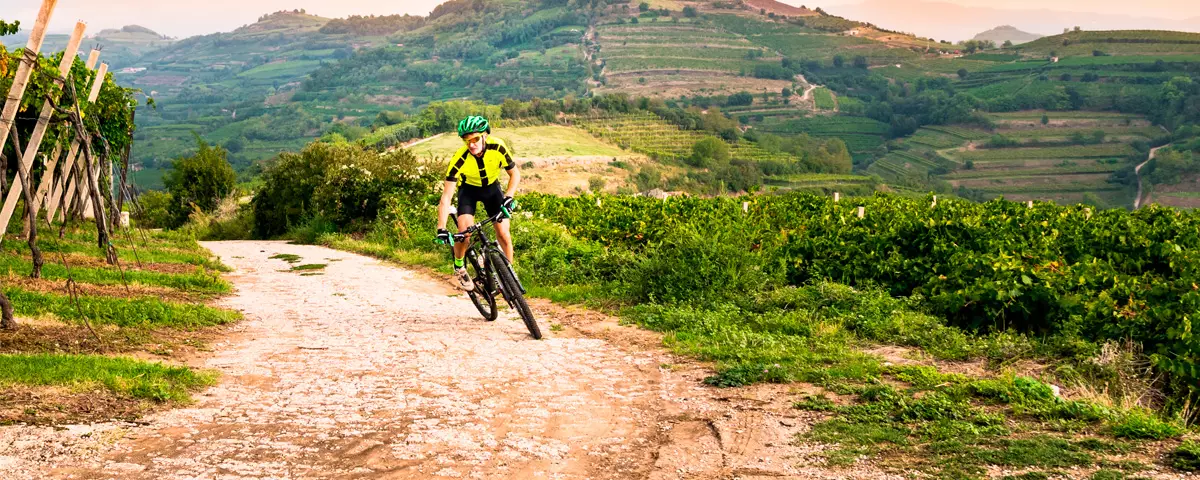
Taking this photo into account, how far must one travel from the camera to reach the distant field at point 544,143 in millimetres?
106062

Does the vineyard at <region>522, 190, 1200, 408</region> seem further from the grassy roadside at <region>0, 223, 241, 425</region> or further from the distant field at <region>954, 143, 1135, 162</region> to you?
the distant field at <region>954, 143, 1135, 162</region>

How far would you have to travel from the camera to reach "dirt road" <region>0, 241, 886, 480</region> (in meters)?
5.03

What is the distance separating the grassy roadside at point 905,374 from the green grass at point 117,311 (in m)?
4.33

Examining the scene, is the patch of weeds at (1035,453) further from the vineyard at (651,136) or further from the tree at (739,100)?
the tree at (739,100)

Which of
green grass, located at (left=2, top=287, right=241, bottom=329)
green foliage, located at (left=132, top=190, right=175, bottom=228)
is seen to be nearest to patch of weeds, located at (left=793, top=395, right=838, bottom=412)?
green grass, located at (left=2, top=287, right=241, bottom=329)

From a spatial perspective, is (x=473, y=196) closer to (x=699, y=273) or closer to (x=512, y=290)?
(x=512, y=290)

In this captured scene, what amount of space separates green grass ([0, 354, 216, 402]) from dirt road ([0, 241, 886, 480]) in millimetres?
239

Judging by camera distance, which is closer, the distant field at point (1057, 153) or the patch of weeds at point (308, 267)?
the patch of weeds at point (308, 267)

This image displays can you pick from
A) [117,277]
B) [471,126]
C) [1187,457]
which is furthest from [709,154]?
[1187,457]

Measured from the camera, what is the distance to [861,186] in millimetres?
102312

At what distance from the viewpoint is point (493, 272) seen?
31.7 feet

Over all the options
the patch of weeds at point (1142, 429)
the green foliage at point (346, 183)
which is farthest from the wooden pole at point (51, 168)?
the patch of weeds at point (1142, 429)

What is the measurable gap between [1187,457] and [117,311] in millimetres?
9201

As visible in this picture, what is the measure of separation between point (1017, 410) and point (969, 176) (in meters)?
133
